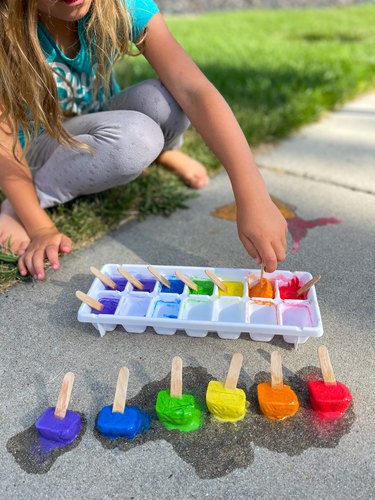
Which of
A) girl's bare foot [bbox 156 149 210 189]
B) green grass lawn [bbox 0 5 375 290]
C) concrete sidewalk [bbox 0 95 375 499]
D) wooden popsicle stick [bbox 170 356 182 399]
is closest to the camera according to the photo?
concrete sidewalk [bbox 0 95 375 499]

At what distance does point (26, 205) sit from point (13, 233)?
0.09 meters

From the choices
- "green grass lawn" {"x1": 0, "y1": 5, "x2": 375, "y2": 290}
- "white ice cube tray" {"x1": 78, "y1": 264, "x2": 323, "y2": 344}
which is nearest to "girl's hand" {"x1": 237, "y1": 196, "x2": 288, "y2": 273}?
"white ice cube tray" {"x1": 78, "y1": 264, "x2": 323, "y2": 344}

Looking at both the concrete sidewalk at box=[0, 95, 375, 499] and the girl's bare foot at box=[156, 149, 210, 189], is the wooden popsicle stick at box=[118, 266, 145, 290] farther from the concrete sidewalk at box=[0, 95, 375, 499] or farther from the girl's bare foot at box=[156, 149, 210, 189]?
the girl's bare foot at box=[156, 149, 210, 189]

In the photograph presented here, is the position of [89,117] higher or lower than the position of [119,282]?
higher

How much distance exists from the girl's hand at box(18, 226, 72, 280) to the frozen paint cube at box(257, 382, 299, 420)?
677mm

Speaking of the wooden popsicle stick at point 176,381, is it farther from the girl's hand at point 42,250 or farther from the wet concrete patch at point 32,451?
the girl's hand at point 42,250

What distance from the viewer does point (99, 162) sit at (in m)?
1.48

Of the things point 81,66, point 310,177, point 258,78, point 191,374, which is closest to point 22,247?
point 81,66

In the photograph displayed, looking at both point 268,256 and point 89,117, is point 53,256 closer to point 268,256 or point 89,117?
point 89,117

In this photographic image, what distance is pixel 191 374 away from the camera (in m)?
1.09

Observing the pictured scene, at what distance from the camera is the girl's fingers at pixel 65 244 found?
4.78 feet

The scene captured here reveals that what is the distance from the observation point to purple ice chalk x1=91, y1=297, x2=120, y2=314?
1239mm

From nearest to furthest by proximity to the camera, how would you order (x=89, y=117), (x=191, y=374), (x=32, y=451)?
(x=32, y=451)
(x=191, y=374)
(x=89, y=117)

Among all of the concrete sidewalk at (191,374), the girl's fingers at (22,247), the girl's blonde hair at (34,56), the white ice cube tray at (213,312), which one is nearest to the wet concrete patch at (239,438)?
the concrete sidewalk at (191,374)
